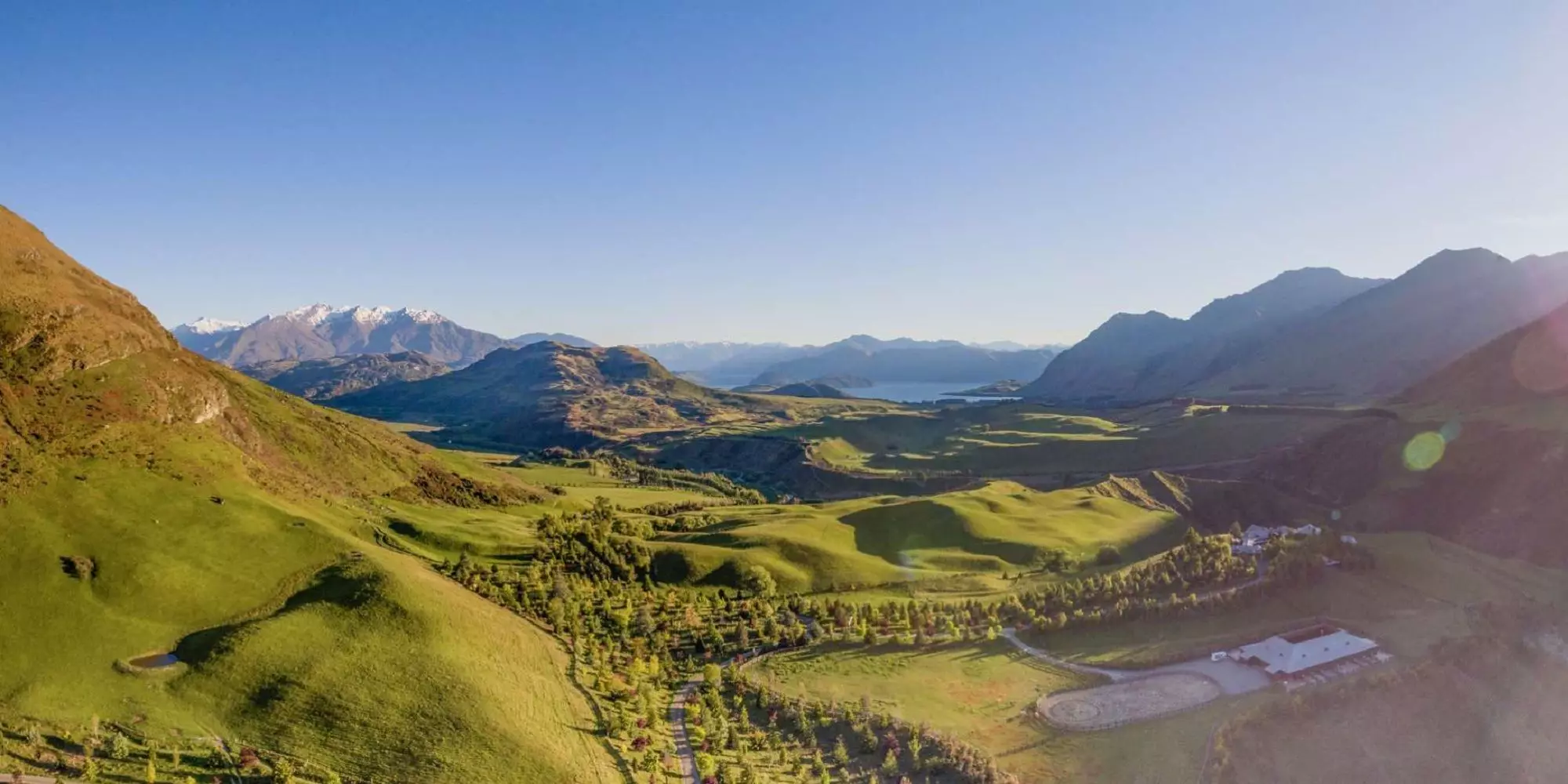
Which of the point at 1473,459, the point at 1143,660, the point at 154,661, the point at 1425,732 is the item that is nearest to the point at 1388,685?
the point at 1425,732

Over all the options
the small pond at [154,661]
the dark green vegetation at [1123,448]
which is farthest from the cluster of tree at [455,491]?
the dark green vegetation at [1123,448]

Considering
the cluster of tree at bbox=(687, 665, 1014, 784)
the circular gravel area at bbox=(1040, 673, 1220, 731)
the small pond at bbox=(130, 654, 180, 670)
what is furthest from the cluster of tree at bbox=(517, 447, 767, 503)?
the small pond at bbox=(130, 654, 180, 670)

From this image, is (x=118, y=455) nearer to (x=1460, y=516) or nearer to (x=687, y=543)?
(x=687, y=543)

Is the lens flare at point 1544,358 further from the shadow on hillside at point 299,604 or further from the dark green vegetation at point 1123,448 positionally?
the shadow on hillside at point 299,604

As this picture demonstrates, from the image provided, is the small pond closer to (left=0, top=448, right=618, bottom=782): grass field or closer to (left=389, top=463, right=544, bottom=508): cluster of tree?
(left=0, top=448, right=618, bottom=782): grass field

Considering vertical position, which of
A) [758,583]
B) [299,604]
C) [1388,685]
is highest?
[299,604]

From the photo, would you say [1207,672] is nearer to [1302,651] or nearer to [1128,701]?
[1302,651]
